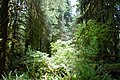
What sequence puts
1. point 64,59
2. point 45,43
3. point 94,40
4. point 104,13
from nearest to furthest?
point 104,13
point 45,43
point 94,40
point 64,59

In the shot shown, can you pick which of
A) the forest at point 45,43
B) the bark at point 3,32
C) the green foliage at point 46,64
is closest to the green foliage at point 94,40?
the forest at point 45,43

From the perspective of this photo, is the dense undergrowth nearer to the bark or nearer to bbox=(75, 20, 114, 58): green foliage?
bbox=(75, 20, 114, 58): green foliage

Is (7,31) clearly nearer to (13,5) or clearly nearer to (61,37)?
(13,5)

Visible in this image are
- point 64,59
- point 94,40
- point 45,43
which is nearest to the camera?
point 45,43

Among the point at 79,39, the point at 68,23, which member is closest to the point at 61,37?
the point at 68,23

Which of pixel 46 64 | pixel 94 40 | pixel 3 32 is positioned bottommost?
pixel 46 64

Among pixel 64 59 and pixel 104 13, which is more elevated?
pixel 104 13

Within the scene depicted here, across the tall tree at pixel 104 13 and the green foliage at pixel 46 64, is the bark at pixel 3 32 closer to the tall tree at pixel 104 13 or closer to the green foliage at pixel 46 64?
the green foliage at pixel 46 64

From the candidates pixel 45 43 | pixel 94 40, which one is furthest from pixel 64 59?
pixel 94 40

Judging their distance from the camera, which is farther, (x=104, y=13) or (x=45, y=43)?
(x=45, y=43)

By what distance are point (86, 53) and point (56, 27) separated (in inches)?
580

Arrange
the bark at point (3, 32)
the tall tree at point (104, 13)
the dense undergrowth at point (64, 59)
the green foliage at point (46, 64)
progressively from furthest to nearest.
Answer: the green foliage at point (46, 64) → the dense undergrowth at point (64, 59) → the bark at point (3, 32) → the tall tree at point (104, 13)

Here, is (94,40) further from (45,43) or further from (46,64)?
(46,64)

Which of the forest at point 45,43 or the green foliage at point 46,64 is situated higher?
the forest at point 45,43
